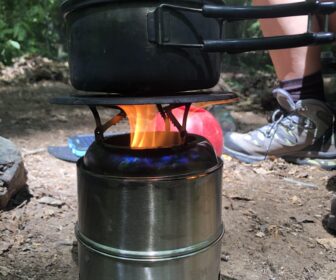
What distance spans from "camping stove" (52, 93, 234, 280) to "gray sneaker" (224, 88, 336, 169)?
4.37ft

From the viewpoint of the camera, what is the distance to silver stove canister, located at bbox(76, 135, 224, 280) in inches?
43.3

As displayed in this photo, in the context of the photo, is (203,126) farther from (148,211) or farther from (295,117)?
(148,211)

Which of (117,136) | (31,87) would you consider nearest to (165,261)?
(117,136)

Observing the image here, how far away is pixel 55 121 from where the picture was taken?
3.20 meters

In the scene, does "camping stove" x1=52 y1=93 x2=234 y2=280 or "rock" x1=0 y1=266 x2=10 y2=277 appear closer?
"camping stove" x1=52 y1=93 x2=234 y2=280

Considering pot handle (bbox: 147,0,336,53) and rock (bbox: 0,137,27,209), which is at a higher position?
pot handle (bbox: 147,0,336,53)

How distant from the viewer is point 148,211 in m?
1.10

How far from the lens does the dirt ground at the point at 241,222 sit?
1.50 metres

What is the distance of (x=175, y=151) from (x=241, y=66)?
500 centimetres

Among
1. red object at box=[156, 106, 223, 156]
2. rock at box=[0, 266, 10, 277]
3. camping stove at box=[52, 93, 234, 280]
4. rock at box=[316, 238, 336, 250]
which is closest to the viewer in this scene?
camping stove at box=[52, 93, 234, 280]

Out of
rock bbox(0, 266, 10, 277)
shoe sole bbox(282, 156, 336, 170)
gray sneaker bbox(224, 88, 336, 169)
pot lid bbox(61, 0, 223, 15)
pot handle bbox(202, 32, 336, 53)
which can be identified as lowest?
rock bbox(0, 266, 10, 277)

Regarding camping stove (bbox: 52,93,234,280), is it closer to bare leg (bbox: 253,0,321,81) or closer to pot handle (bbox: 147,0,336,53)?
pot handle (bbox: 147,0,336,53)

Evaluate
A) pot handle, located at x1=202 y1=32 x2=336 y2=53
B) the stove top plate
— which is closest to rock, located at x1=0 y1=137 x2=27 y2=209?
the stove top plate

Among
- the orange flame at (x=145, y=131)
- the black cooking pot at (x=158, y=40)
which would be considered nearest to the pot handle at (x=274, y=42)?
the black cooking pot at (x=158, y=40)
